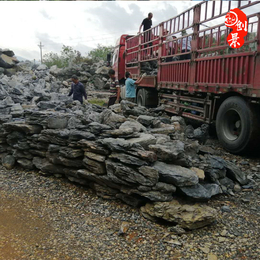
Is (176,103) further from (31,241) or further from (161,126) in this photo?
(31,241)

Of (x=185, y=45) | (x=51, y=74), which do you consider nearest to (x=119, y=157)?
(x=185, y=45)

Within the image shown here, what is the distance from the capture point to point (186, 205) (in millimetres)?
3641

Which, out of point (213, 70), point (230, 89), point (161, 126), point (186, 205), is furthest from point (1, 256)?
point (213, 70)

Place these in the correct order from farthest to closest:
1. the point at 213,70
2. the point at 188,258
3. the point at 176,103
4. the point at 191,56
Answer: the point at 176,103
the point at 191,56
the point at 213,70
the point at 188,258

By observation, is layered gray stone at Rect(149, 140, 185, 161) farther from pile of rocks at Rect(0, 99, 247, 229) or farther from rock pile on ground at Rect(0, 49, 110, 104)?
rock pile on ground at Rect(0, 49, 110, 104)

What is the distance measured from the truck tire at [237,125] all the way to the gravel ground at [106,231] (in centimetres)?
109

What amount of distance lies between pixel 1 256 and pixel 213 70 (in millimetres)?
5391

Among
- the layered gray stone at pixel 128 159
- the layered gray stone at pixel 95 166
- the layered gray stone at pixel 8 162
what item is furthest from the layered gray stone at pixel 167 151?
the layered gray stone at pixel 8 162

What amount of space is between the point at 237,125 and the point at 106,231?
153 inches

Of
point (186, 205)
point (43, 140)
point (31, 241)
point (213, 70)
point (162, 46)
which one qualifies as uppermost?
point (162, 46)

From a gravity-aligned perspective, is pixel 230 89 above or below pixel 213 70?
below

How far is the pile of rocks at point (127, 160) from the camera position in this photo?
147 inches

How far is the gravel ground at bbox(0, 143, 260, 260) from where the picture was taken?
10.1ft

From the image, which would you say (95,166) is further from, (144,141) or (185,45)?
(185,45)
